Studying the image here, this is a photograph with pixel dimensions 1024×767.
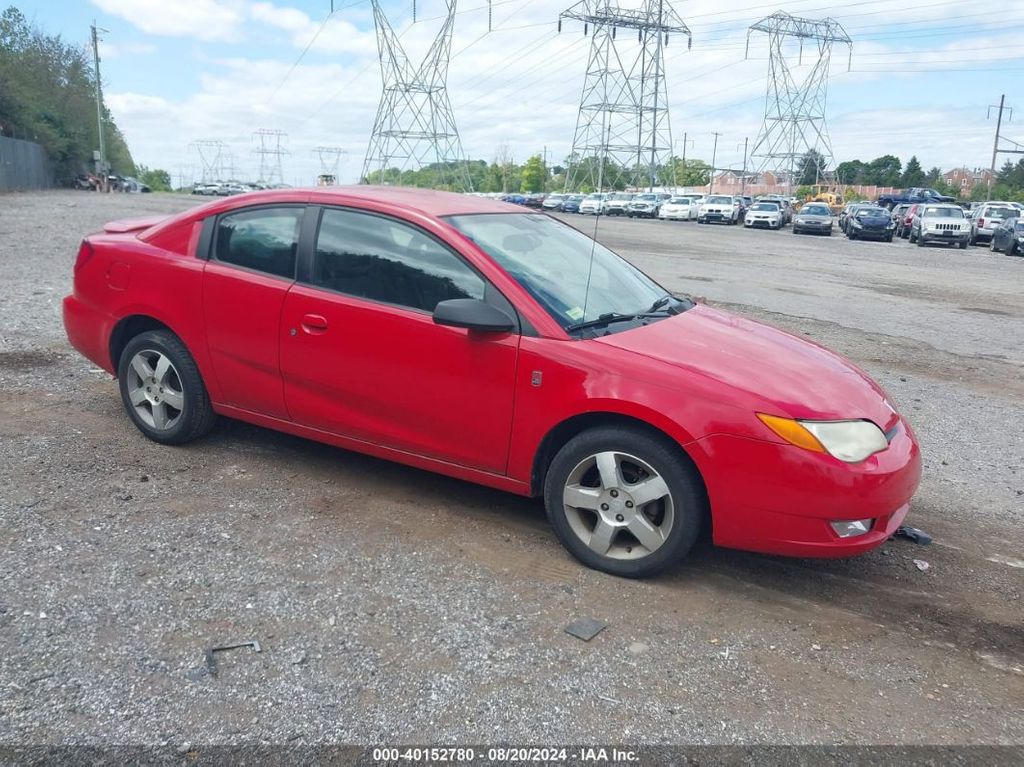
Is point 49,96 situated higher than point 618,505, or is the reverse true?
point 49,96

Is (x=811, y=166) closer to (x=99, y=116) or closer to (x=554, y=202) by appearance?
(x=554, y=202)

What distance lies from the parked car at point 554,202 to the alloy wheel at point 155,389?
5720cm

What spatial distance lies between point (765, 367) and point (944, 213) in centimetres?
3313

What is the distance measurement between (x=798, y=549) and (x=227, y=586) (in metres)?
2.35

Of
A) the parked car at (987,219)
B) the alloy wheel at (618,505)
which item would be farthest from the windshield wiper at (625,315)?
the parked car at (987,219)

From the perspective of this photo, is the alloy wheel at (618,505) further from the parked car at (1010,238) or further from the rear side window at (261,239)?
the parked car at (1010,238)

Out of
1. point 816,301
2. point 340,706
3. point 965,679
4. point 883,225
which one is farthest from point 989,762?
point 883,225

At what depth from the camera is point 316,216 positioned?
15.0 ft

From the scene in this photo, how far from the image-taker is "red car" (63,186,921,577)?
11.5 ft

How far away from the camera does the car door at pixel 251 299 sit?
14.9 ft

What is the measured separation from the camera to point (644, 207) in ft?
171

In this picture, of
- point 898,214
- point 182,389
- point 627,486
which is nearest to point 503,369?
point 627,486

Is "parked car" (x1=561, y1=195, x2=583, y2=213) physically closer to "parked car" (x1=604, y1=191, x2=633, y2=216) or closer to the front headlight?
"parked car" (x1=604, y1=191, x2=633, y2=216)

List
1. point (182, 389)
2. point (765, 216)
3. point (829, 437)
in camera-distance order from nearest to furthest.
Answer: point (829, 437) < point (182, 389) < point (765, 216)
